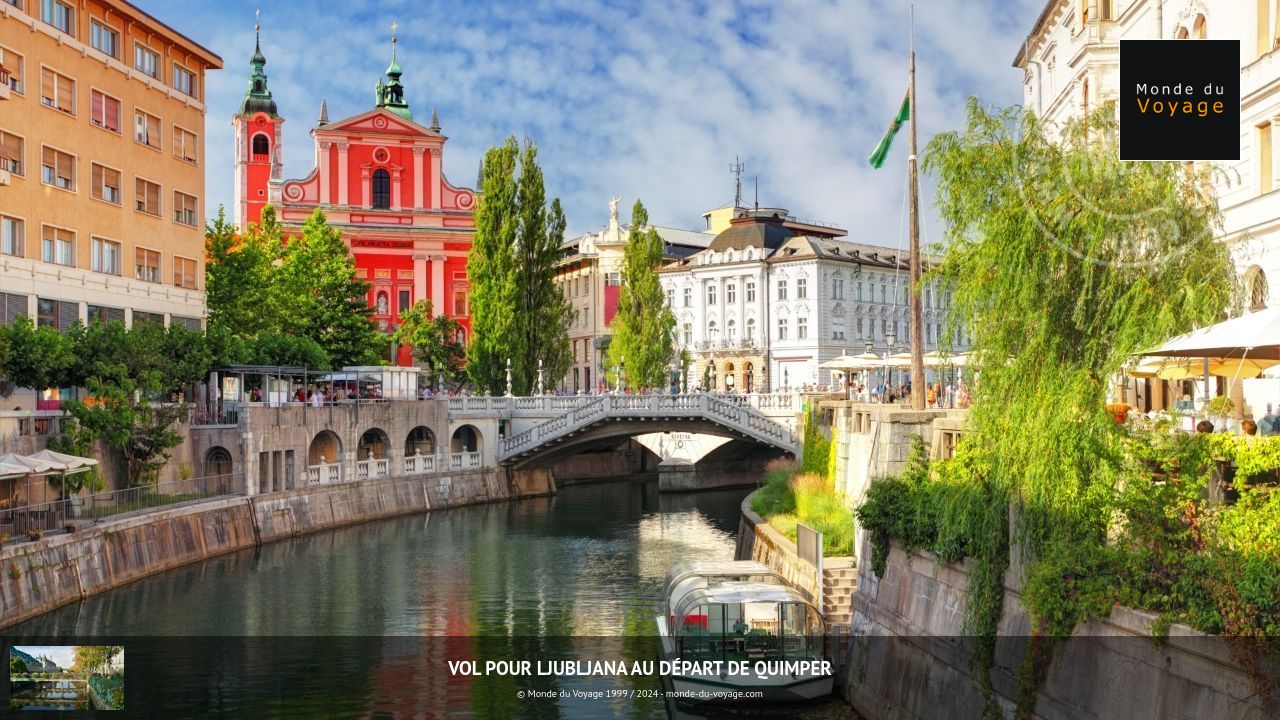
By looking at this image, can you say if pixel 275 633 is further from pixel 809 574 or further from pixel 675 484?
pixel 675 484

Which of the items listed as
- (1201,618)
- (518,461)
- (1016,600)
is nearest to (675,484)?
(518,461)

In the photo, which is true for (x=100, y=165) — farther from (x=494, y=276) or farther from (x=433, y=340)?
(x=433, y=340)

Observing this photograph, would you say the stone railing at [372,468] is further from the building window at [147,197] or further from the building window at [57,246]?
the building window at [57,246]

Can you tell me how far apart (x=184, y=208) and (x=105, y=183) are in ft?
20.2

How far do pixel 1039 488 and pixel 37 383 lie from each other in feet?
108

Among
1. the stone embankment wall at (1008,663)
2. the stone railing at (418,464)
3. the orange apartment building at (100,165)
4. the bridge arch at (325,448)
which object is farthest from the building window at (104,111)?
the stone embankment wall at (1008,663)

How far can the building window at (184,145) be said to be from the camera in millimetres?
56125

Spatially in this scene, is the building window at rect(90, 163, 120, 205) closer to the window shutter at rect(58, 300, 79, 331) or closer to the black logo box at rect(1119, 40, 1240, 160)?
the window shutter at rect(58, 300, 79, 331)

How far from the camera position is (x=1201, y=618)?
1608cm

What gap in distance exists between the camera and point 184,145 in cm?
5688

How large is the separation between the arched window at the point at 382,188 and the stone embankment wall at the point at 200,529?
27322 millimetres

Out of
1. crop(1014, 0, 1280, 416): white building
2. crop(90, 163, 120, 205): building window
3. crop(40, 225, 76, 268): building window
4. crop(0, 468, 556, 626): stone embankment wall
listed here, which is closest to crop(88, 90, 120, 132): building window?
crop(90, 163, 120, 205): building window

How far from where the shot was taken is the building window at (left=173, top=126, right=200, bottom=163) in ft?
184

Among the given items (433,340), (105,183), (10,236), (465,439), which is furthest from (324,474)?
(433,340)
